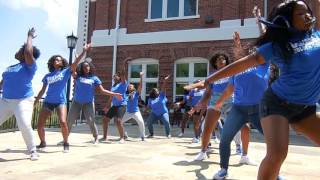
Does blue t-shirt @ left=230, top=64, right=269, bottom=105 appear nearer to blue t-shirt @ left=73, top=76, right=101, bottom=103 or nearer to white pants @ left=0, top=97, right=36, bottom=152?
white pants @ left=0, top=97, right=36, bottom=152

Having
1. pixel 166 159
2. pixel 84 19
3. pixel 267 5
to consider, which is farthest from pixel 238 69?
pixel 84 19

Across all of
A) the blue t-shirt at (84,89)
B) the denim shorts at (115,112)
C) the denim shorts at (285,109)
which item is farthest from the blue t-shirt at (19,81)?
the denim shorts at (285,109)

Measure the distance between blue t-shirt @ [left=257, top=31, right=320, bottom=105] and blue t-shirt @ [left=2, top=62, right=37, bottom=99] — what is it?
4.21m

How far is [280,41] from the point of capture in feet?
11.0

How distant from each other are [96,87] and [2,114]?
264cm

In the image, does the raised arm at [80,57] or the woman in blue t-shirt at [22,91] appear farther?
the raised arm at [80,57]

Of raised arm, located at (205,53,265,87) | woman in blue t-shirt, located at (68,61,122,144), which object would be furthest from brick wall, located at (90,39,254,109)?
raised arm, located at (205,53,265,87)

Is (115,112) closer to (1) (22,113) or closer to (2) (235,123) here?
(1) (22,113)

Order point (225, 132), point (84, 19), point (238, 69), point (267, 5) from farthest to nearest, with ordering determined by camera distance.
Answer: point (84, 19) < point (267, 5) < point (225, 132) < point (238, 69)

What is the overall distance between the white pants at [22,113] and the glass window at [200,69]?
11927 mm

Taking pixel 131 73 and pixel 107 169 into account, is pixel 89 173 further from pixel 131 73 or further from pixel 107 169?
pixel 131 73

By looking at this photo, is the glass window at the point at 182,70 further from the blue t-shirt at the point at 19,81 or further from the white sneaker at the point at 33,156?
the white sneaker at the point at 33,156

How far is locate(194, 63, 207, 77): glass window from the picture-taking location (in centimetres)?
1788

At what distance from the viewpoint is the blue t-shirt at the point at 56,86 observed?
24.8 feet
